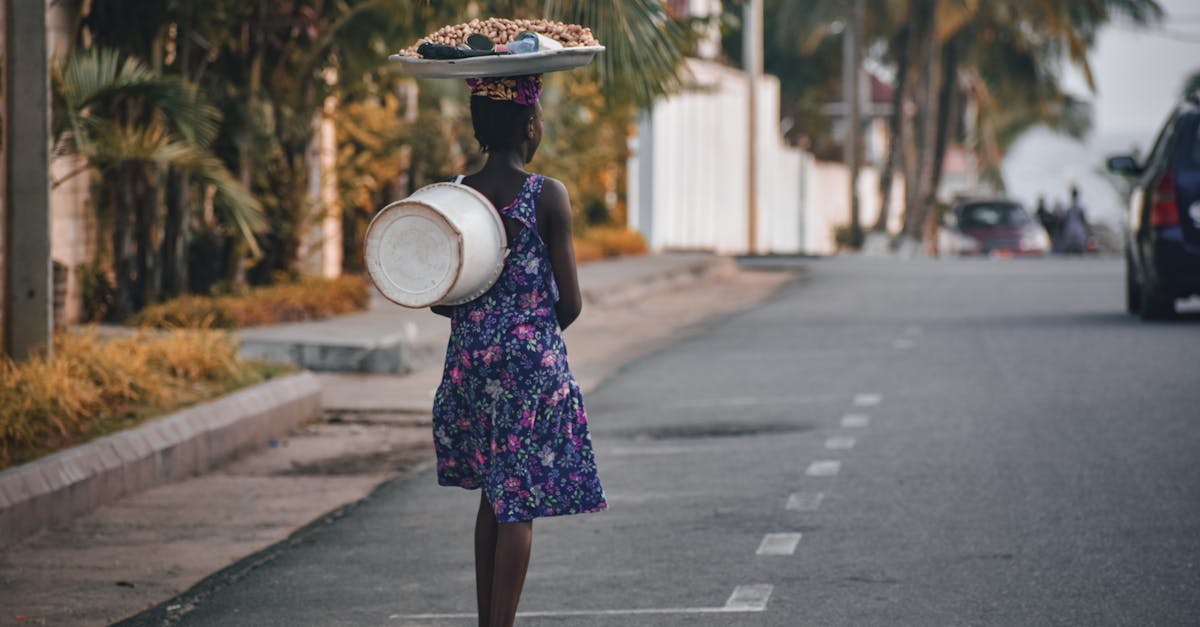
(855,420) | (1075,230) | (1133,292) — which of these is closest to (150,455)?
(855,420)

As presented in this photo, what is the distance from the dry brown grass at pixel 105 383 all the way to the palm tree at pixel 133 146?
1.23 meters

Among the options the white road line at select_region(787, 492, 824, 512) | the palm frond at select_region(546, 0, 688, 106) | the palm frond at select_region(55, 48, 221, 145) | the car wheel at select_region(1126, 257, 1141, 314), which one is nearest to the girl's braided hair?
the white road line at select_region(787, 492, 824, 512)

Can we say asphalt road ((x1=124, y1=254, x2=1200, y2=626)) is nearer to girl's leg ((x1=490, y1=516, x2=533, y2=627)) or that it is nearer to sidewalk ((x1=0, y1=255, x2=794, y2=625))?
sidewalk ((x1=0, y1=255, x2=794, y2=625))

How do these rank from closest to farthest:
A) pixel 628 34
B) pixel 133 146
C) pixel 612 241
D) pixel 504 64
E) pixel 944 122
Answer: pixel 504 64 → pixel 628 34 → pixel 133 146 → pixel 612 241 → pixel 944 122

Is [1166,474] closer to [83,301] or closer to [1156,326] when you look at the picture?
[1156,326]

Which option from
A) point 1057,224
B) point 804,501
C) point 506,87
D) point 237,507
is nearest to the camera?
point 506,87

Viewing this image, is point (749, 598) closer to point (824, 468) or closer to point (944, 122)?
point (824, 468)

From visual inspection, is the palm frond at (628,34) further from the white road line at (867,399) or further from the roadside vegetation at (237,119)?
the white road line at (867,399)

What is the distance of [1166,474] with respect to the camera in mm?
8898

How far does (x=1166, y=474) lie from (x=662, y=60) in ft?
16.0

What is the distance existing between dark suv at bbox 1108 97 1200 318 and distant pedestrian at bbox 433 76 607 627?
1147 centimetres

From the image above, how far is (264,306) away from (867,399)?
5553 mm

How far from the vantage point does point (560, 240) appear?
17.7 feet

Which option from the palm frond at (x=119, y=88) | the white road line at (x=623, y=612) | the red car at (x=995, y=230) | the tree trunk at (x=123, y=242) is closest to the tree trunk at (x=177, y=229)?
the tree trunk at (x=123, y=242)
